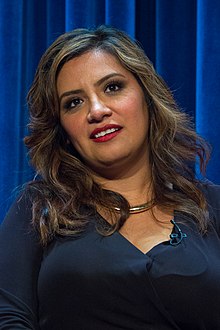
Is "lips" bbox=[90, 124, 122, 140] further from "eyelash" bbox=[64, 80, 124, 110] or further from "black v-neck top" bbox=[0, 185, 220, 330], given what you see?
"black v-neck top" bbox=[0, 185, 220, 330]

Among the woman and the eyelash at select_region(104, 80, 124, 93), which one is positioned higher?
the eyelash at select_region(104, 80, 124, 93)

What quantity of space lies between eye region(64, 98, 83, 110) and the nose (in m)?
0.05

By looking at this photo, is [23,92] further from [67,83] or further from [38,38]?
[67,83]

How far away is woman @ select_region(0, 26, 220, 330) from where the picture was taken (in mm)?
1291

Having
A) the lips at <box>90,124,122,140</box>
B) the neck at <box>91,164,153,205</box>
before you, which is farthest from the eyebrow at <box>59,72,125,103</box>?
the neck at <box>91,164,153,205</box>

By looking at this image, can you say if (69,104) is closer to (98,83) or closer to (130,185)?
(98,83)

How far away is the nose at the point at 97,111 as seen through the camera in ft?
4.75

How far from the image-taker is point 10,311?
1298 millimetres

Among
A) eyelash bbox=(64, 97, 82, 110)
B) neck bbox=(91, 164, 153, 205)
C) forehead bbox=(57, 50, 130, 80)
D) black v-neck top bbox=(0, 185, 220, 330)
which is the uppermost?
forehead bbox=(57, 50, 130, 80)

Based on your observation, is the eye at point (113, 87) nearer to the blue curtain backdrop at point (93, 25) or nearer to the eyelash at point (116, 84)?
the eyelash at point (116, 84)

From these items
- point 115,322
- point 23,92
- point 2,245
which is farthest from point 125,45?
point 115,322

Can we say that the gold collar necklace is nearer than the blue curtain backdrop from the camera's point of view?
Yes

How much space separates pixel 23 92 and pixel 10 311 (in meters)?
0.79

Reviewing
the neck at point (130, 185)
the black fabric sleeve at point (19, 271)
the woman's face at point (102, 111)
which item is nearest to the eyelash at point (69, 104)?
the woman's face at point (102, 111)
